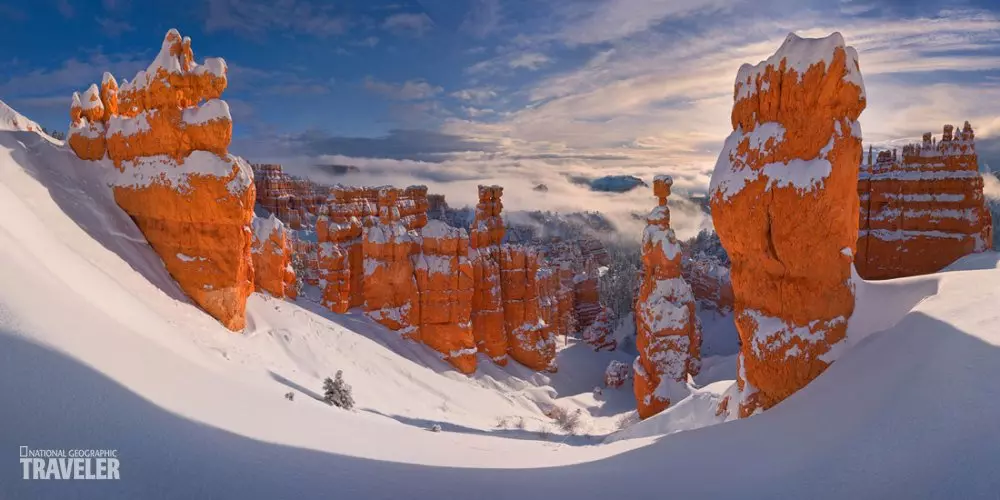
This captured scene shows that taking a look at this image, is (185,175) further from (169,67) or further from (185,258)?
(169,67)

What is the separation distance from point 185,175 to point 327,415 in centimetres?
647

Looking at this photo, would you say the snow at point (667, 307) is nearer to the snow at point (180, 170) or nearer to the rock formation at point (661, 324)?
the rock formation at point (661, 324)

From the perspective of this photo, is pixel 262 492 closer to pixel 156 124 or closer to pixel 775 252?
pixel 775 252

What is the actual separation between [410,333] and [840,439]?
20.2m

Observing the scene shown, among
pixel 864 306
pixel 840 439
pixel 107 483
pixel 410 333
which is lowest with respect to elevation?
pixel 410 333

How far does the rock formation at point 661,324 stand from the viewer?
2122 cm

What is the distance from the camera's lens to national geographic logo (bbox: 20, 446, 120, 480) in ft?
11.2

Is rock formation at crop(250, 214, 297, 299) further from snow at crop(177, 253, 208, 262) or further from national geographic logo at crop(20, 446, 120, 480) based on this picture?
national geographic logo at crop(20, 446, 120, 480)

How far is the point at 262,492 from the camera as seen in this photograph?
13.1 ft

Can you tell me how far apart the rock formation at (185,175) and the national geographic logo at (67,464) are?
26.6 ft

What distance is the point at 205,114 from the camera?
1106cm

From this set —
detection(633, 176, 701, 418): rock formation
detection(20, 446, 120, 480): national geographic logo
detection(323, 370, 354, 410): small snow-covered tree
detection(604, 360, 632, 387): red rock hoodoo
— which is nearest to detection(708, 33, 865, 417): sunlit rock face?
detection(323, 370, 354, 410): small snow-covered tree

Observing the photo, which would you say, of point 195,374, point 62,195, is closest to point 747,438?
point 195,374

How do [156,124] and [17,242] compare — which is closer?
[17,242]
